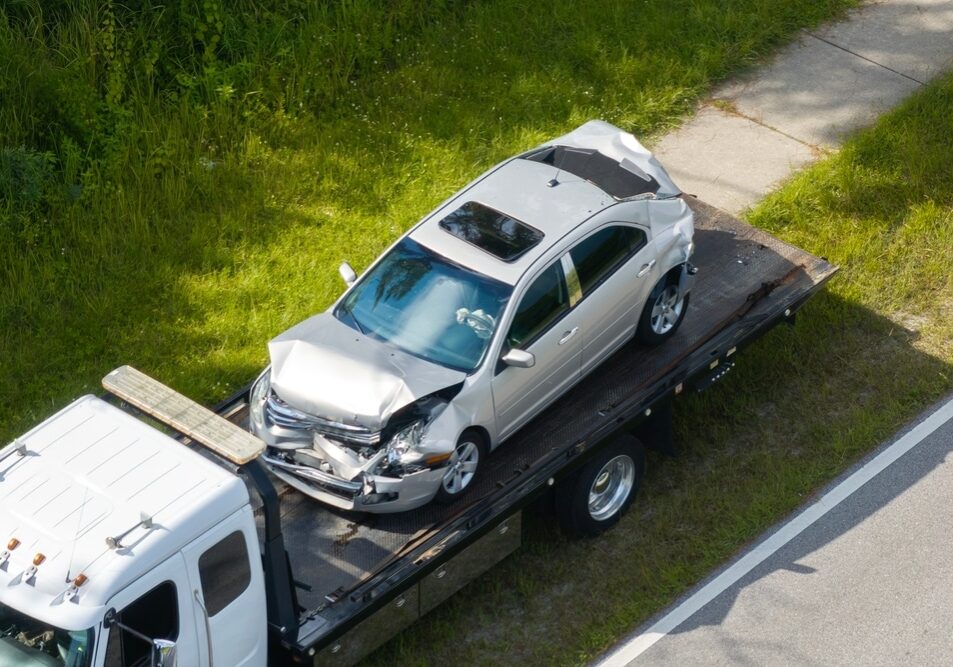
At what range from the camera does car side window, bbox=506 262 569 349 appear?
8.85m

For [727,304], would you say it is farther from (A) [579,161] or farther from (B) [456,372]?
(B) [456,372]

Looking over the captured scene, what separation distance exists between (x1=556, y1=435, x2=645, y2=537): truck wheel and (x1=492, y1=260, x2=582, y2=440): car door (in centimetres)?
54

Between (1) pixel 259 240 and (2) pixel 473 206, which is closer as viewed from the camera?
(2) pixel 473 206

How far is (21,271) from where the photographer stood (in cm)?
1188

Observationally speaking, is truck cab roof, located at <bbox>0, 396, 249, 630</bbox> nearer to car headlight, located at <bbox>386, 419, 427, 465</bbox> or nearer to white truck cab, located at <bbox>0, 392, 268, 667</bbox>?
white truck cab, located at <bbox>0, 392, 268, 667</bbox>

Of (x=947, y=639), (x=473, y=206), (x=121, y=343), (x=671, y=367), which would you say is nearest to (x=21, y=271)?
(x=121, y=343)

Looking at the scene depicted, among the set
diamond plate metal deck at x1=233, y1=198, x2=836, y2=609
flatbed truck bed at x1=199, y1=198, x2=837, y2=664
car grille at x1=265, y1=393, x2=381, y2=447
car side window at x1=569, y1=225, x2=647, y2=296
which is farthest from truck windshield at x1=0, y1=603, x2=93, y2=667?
car side window at x1=569, y1=225, x2=647, y2=296

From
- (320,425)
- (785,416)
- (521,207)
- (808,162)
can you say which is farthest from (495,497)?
(808,162)

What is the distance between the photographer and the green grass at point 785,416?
9.01m

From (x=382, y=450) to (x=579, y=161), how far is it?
10.8 ft

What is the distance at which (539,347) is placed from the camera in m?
8.92

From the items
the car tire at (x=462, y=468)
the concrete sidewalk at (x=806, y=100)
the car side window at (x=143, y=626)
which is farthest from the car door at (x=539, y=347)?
the concrete sidewalk at (x=806, y=100)

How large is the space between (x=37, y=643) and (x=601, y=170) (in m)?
5.54

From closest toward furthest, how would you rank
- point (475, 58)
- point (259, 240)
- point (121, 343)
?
point (121, 343), point (259, 240), point (475, 58)
